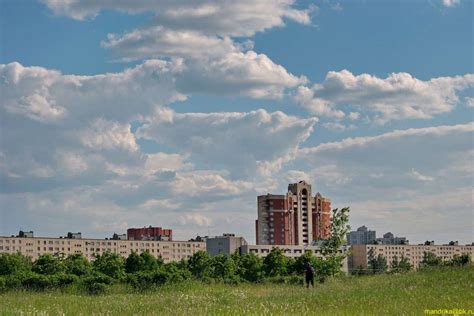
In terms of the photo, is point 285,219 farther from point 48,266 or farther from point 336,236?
point 336,236

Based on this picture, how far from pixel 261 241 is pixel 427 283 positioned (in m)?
160

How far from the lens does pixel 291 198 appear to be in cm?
19175

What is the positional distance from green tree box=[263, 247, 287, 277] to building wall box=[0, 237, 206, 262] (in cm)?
7461

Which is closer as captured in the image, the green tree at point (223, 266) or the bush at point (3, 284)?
the bush at point (3, 284)

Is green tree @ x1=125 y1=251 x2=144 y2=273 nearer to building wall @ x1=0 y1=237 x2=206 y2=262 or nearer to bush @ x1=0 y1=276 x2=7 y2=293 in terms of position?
bush @ x1=0 y1=276 x2=7 y2=293

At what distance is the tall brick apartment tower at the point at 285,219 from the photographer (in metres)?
189

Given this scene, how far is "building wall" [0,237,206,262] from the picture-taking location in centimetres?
16550

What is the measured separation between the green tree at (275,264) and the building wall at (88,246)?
245ft

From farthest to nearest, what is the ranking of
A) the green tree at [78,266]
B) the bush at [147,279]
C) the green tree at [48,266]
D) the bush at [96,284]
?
the green tree at [48,266] < the green tree at [78,266] < the bush at [147,279] < the bush at [96,284]

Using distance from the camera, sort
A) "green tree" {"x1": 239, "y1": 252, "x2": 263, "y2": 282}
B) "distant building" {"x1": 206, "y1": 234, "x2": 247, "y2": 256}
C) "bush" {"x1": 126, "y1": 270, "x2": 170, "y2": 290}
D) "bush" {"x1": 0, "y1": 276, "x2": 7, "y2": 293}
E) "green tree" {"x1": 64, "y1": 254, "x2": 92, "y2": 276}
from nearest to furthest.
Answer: "bush" {"x1": 0, "y1": 276, "x2": 7, "y2": 293} → "bush" {"x1": 126, "y1": 270, "x2": 170, "y2": 290} → "green tree" {"x1": 64, "y1": 254, "x2": 92, "y2": 276} → "green tree" {"x1": 239, "y1": 252, "x2": 263, "y2": 282} → "distant building" {"x1": 206, "y1": 234, "x2": 247, "y2": 256}

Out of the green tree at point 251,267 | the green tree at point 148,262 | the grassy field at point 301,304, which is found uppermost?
the grassy field at point 301,304

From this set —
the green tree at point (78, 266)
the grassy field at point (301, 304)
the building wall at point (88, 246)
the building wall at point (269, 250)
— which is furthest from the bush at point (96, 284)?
the building wall at point (269, 250)

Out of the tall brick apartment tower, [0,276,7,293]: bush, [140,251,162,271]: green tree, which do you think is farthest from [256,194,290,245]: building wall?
[0,276,7,293]: bush

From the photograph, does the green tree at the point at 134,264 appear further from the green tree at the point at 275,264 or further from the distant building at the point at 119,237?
the distant building at the point at 119,237
